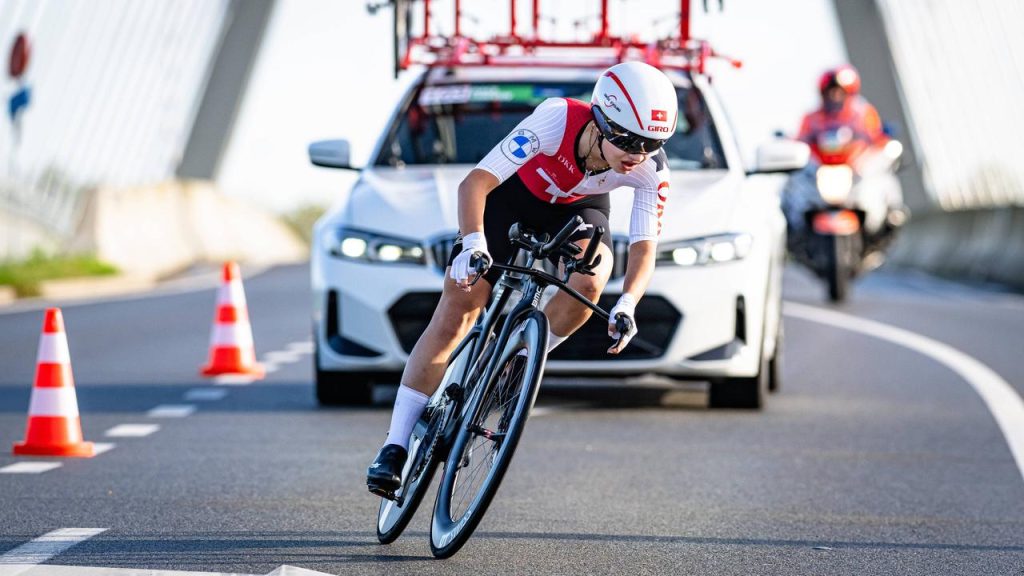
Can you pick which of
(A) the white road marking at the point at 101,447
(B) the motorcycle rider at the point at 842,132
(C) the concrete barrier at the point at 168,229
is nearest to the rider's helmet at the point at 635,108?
(A) the white road marking at the point at 101,447

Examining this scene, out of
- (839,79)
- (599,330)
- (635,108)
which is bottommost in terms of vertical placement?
(599,330)

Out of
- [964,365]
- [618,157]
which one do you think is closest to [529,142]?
[618,157]

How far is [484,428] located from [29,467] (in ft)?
9.76

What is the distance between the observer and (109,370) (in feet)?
46.1

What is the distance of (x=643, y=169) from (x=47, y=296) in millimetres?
18582

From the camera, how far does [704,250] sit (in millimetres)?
10750

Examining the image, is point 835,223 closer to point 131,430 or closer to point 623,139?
point 131,430

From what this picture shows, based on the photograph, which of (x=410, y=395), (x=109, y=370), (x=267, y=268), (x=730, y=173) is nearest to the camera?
(x=410, y=395)

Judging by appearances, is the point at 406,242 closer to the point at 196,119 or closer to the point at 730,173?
the point at 730,173

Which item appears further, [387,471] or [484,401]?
[387,471]

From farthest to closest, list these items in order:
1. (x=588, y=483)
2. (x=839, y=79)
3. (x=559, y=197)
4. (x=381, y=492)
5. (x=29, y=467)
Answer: (x=839, y=79)
(x=29, y=467)
(x=588, y=483)
(x=559, y=197)
(x=381, y=492)

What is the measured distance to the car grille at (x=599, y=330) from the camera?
10609mm

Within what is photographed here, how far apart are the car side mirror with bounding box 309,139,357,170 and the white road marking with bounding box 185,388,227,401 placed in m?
1.57

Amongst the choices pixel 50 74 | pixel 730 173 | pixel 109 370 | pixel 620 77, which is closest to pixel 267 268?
pixel 50 74
